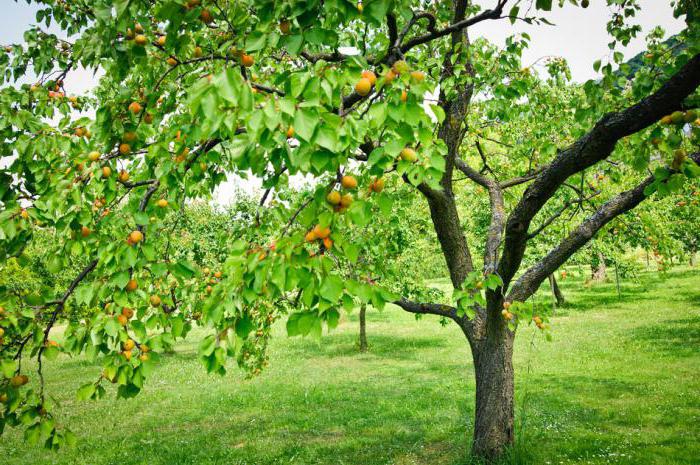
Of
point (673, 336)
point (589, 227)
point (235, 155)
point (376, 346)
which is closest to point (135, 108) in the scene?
point (235, 155)

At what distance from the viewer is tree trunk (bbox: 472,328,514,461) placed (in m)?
5.91

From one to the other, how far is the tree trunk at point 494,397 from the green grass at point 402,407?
1.06ft

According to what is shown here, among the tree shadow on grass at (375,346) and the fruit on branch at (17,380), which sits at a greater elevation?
the fruit on branch at (17,380)

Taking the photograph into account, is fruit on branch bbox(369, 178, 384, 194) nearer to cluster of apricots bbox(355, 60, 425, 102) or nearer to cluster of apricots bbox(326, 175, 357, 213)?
cluster of apricots bbox(326, 175, 357, 213)

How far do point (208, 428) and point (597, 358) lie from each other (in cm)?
1183

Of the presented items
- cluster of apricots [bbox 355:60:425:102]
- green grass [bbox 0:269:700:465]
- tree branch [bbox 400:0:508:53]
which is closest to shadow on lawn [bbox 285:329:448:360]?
green grass [bbox 0:269:700:465]

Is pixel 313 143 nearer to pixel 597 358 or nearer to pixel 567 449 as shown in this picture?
pixel 567 449

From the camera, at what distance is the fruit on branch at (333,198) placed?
2.17 metres

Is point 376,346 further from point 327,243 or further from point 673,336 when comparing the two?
point 327,243

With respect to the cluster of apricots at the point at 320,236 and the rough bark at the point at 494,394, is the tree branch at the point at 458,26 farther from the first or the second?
the rough bark at the point at 494,394

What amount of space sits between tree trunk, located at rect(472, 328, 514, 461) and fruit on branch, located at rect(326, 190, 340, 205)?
441 cm

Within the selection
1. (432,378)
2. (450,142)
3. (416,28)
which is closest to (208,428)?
(432,378)

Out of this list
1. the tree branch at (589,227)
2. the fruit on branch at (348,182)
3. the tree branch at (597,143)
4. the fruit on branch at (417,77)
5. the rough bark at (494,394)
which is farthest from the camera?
the rough bark at (494,394)

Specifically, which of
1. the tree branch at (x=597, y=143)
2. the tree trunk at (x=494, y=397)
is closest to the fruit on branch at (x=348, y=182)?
the tree branch at (x=597, y=143)
